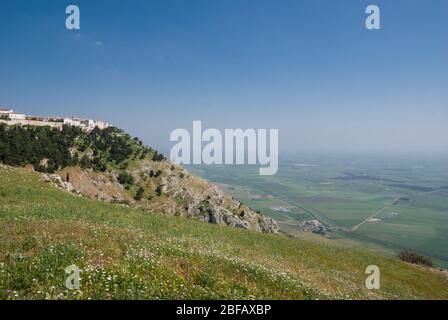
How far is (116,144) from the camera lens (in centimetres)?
11731

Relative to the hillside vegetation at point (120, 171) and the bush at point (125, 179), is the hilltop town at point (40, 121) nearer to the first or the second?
the hillside vegetation at point (120, 171)

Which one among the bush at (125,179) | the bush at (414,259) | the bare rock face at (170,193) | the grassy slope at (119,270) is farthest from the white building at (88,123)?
the grassy slope at (119,270)

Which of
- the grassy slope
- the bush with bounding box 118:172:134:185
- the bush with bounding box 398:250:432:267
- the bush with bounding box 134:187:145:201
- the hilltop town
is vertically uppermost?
the hilltop town


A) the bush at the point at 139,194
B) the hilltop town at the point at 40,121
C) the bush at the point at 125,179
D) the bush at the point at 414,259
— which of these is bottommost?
the bush at the point at 414,259

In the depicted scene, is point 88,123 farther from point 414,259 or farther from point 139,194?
point 414,259

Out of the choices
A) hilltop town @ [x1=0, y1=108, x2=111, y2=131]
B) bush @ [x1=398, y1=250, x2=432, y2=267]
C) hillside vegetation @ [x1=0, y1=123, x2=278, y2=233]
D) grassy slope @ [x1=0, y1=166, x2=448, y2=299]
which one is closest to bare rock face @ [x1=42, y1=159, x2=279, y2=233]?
hillside vegetation @ [x1=0, y1=123, x2=278, y2=233]

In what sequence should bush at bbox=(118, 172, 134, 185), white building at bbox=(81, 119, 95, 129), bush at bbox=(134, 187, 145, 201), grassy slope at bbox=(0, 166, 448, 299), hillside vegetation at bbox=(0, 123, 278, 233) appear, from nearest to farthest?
grassy slope at bbox=(0, 166, 448, 299), hillside vegetation at bbox=(0, 123, 278, 233), bush at bbox=(134, 187, 145, 201), bush at bbox=(118, 172, 134, 185), white building at bbox=(81, 119, 95, 129)

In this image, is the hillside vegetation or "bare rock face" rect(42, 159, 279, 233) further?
"bare rock face" rect(42, 159, 279, 233)

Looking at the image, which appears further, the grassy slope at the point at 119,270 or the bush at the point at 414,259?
the bush at the point at 414,259

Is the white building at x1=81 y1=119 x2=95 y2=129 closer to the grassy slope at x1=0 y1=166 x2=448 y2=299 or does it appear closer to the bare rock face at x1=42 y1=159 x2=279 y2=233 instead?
the bare rock face at x1=42 y1=159 x2=279 y2=233

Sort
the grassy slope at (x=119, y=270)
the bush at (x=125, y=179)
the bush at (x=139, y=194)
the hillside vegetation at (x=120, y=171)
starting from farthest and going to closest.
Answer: the bush at (x=125, y=179) → the bush at (x=139, y=194) → the hillside vegetation at (x=120, y=171) → the grassy slope at (x=119, y=270)

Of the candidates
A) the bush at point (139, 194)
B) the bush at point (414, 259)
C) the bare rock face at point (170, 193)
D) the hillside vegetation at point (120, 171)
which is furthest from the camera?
the bush at point (139, 194)
